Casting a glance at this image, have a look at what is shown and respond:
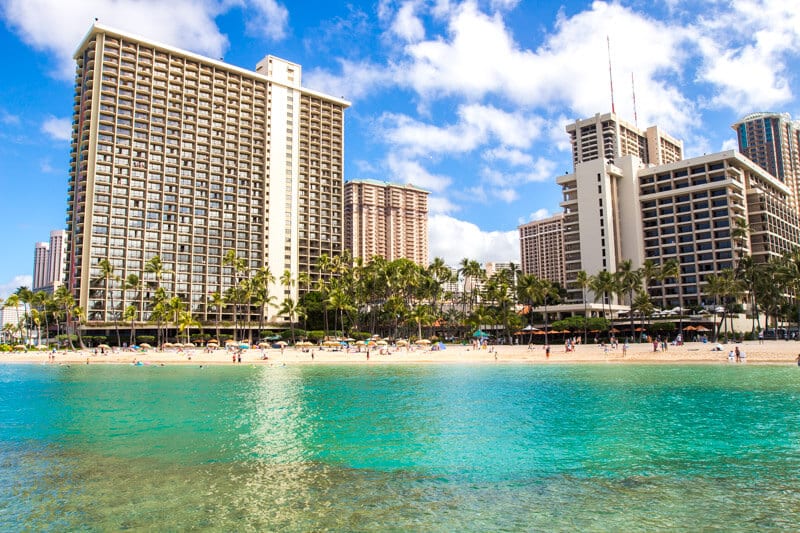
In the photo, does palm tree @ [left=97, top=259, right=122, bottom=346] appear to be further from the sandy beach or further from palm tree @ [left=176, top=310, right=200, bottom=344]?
the sandy beach

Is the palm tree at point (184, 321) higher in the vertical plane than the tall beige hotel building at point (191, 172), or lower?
lower

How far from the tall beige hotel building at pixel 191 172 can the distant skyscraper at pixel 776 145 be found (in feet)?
498

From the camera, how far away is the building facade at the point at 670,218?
114750mm

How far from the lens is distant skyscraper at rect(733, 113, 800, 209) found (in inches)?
7475

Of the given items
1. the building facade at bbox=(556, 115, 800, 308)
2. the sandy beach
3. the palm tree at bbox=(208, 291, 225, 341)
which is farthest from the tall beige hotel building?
the building facade at bbox=(556, 115, 800, 308)

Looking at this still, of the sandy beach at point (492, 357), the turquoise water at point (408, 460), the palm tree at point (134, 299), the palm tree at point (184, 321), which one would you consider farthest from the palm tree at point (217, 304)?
the turquoise water at point (408, 460)

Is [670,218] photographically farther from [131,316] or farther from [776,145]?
[131,316]

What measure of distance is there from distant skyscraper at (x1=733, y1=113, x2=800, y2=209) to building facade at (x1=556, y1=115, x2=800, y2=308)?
7619cm

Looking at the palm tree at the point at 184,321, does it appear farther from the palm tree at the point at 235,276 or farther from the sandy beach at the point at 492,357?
the sandy beach at the point at 492,357

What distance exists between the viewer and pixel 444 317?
402 feet

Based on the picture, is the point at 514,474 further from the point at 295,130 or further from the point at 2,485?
the point at 295,130

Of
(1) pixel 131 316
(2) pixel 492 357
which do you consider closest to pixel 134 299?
(1) pixel 131 316

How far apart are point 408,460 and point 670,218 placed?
391 ft

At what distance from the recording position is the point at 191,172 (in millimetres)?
119062
